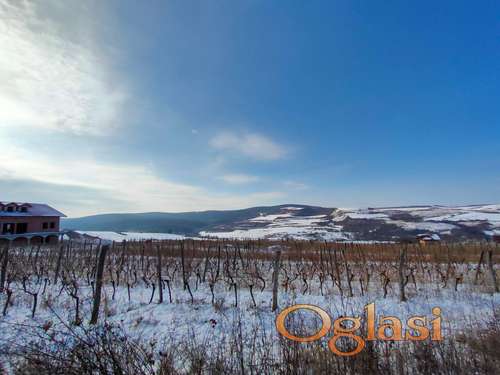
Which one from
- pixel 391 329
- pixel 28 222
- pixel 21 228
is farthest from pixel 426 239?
pixel 21 228

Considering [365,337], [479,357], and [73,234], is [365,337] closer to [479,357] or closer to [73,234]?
[479,357]

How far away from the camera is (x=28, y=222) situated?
32969 millimetres

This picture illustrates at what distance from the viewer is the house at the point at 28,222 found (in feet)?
99.4

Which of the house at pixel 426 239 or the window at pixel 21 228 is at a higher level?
the window at pixel 21 228

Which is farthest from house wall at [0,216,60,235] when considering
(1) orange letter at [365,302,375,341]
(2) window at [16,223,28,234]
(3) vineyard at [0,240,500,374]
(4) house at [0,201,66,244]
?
(1) orange letter at [365,302,375,341]

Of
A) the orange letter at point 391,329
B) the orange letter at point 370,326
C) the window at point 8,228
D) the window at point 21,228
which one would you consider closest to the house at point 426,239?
the orange letter at point 391,329

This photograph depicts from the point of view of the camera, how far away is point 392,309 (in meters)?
7.45

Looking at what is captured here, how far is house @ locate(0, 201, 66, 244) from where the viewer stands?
30297 mm

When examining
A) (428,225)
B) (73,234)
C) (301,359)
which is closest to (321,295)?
(301,359)

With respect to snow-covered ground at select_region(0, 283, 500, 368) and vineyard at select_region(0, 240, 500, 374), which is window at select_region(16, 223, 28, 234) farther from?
snow-covered ground at select_region(0, 283, 500, 368)

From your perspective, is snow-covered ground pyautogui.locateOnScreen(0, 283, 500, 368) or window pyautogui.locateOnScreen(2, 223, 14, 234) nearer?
snow-covered ground pyautogui.locateOnScreen(0, 283, 500, 368)

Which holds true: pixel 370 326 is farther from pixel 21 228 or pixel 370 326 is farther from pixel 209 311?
pixel 21 228

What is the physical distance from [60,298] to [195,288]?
464 cm

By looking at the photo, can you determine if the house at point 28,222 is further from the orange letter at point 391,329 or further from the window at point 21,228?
the orange letter at point 391,329
